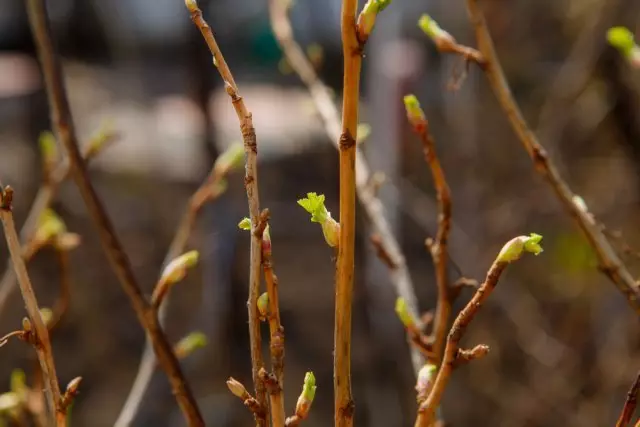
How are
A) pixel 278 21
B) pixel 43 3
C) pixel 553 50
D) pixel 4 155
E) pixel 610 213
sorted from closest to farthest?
pixel 43 3 → pixel 278 21 → pixel 610 213 → pixel 553 50 → pixel 4 155

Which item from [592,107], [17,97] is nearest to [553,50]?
[592,107]

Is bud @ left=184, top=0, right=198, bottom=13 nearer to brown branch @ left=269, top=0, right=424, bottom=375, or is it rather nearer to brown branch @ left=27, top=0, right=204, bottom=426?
brown branch @ left=27, top=0, right=204, bottom=426

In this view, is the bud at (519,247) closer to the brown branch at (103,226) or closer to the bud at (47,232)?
the brown branch at (103,226)

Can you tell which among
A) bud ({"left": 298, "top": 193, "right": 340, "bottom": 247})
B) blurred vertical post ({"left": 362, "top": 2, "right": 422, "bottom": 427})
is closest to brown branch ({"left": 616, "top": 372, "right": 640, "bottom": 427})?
bud ({"left": 298, "top": 193, "right": 340, "bottom": 247})

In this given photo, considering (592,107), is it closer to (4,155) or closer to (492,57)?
(492,57)

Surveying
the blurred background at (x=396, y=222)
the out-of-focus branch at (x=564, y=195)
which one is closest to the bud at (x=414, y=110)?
the out-of-focus branch at (x=564, y=195)
